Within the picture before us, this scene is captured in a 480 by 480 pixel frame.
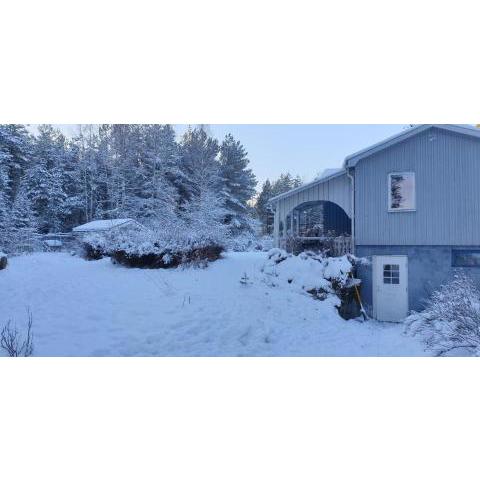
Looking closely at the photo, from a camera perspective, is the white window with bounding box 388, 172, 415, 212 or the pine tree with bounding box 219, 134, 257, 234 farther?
the white window with bounding box 388, 172, 415, 212

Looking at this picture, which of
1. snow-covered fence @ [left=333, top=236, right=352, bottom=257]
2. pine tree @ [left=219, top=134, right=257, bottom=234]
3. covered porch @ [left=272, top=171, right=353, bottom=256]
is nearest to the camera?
pine tree @ [left=219, top=134, right=257, bottom=234]

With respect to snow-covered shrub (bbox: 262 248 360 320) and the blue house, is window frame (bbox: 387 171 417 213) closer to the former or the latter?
the blue house

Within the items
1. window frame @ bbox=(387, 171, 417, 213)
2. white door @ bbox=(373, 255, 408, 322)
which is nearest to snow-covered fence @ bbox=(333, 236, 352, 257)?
white door @ bbox=(373, 255, 408, 322)

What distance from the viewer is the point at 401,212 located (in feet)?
8.89

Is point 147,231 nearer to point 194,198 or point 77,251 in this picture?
point 194,198

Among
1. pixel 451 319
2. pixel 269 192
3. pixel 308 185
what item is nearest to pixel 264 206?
pixel 269 192

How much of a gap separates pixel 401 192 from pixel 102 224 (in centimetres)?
268

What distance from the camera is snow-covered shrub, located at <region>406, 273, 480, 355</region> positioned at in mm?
→ 2174

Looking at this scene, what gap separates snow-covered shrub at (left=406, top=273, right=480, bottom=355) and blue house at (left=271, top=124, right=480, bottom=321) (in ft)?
0.31

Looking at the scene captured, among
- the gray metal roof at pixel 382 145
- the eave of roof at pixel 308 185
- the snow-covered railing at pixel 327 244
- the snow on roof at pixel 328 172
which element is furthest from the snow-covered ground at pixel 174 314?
the snow on roof at pixel 328 172
